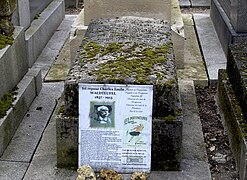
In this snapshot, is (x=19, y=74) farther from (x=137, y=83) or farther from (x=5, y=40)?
(x=137, y=83)

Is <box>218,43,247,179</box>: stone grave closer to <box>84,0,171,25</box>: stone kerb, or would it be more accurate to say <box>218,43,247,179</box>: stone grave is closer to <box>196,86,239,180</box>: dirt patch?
<box>196,86,239,180</box>: dirt patch

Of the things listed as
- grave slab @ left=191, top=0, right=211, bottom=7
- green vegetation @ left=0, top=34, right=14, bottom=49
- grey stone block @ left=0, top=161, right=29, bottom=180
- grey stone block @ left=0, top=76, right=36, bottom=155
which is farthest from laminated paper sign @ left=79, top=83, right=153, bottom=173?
grave slab @ left=191, top=0, right=211, bottom=7

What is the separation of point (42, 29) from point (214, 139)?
322 centimetres

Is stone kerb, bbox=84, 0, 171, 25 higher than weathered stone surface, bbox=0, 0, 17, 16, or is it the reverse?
weathered stone surface, bbox=0, 0, 17, 16

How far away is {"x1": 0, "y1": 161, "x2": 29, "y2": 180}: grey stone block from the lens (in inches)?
151

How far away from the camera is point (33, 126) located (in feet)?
15.3

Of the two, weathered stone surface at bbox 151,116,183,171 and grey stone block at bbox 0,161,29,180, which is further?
grey stone block at bbox 0,161,29,180

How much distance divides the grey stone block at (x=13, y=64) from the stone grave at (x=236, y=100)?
1887 millimetres

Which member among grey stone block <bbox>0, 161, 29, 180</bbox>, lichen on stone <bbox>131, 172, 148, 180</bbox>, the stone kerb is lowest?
grey stone block <bbox>0, 161, 29, 180</bbox>

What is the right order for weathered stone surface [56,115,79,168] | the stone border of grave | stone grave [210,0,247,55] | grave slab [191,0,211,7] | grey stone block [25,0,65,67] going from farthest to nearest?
grave slab [191,0,211,7] → grey stone block [25,0,65,67] → stone grave [210,0,247,55] → the stone border of grave → weathered stone surface [56,115,79,168]

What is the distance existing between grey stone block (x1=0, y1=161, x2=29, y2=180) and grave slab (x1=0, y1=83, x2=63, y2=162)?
0.23ft

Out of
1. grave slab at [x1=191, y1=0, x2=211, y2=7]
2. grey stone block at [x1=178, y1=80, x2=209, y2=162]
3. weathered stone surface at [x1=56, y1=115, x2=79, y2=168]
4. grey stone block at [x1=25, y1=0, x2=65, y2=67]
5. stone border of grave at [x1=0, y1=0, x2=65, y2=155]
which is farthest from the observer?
grave slab at [x1=191, y1=0, x2=211, y2=7]

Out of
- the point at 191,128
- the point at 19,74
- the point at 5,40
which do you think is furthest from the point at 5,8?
the point at 191,128

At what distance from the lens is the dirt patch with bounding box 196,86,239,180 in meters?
A: 3.96
